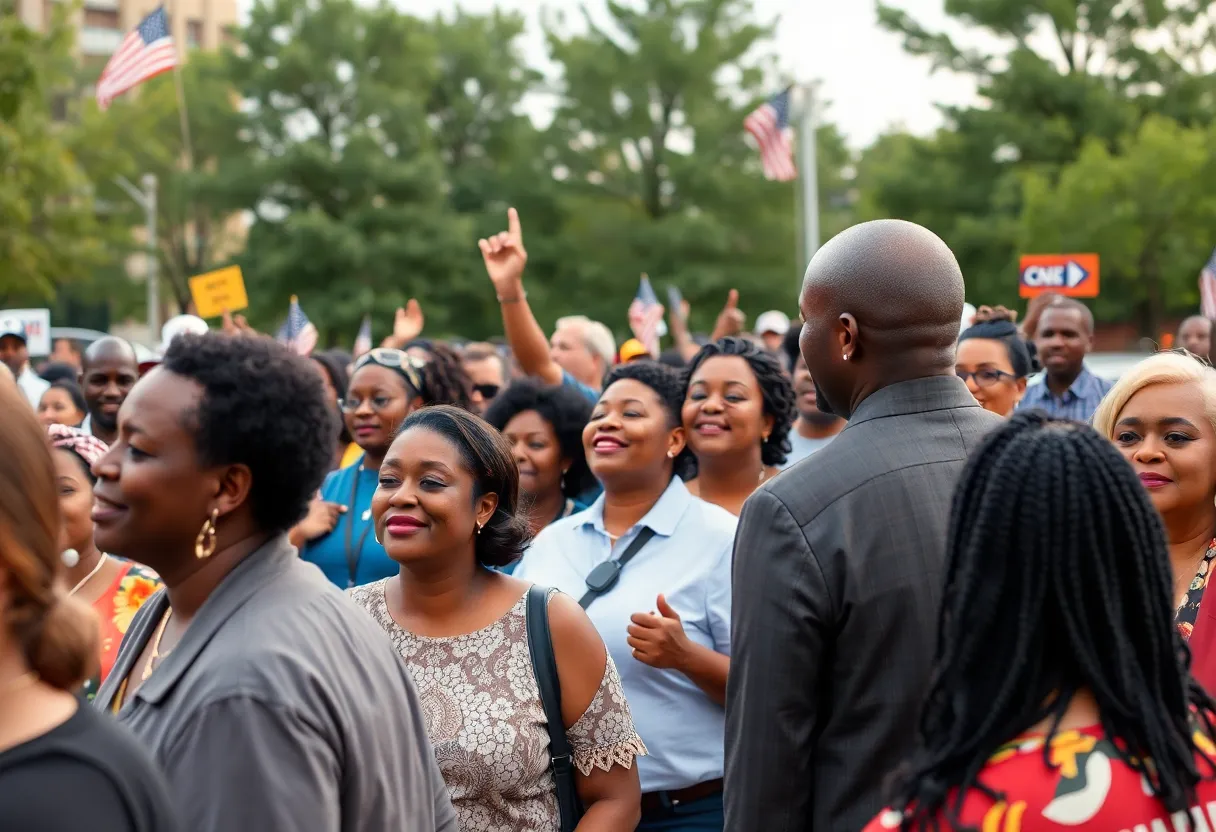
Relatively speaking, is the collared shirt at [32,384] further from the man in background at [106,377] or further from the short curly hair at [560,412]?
the short curly hair at [560,412]

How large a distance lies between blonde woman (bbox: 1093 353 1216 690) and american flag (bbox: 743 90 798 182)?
14086 millimetres

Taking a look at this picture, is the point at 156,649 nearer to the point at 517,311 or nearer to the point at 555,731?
the point at 555,731

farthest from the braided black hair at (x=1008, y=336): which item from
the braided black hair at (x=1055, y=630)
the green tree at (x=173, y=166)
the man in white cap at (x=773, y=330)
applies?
the green tree at (x=173, y=166)

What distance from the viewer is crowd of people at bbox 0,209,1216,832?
6.70 feet

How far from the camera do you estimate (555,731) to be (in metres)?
3.81

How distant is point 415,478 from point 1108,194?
29.3 metres

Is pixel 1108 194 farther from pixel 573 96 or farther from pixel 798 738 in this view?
pixel 798 738

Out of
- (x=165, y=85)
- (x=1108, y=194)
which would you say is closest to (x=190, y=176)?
(x=165, y=85)

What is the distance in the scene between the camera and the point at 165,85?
4497 centimetres

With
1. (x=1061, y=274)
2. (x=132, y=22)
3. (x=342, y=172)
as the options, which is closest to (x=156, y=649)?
(x=1061, y=274)

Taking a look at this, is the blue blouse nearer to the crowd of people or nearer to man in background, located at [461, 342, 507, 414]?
the crowd of people

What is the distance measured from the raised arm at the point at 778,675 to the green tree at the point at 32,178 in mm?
22231

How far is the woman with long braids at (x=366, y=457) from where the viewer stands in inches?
231

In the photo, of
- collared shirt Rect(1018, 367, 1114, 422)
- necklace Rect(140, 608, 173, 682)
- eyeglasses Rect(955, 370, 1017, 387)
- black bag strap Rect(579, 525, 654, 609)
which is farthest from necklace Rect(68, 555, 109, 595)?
collared shirt Rect(1018, 367, 1114, 422)
